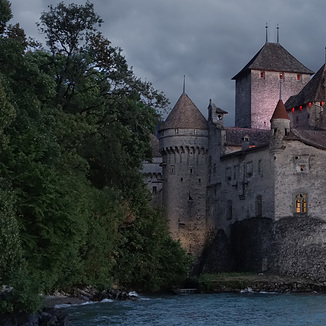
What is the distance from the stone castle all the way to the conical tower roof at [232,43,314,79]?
0.36 feet

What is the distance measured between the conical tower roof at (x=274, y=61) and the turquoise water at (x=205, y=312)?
37.7 m

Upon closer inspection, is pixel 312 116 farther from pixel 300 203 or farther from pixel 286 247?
pixel 286 247

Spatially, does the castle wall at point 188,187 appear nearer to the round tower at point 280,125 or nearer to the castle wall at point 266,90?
the castle wall at point 266,90

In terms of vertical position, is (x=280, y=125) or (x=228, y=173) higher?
(x=280, y=125)

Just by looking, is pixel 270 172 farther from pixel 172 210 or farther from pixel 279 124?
pixel 172 210

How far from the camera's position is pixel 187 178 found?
70.5 metres

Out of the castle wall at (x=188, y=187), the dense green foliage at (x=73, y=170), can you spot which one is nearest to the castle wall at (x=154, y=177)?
the castle wall at (x=188, y=187)

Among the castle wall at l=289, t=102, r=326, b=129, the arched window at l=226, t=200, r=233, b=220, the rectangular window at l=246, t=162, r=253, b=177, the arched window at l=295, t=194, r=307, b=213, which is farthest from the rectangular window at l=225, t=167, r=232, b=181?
the castle wall at l=289, t=102, r=326, b=129

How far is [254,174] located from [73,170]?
2801 cm

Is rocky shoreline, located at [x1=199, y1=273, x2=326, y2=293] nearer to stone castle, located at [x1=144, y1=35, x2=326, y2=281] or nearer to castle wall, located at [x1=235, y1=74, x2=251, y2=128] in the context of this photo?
stone castle, located at [x1=144, y1=35, x2=326, y2=281]

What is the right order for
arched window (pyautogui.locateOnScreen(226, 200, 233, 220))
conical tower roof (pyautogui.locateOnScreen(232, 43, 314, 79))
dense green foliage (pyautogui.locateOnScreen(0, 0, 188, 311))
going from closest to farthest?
dense green foliage (pyautogui.locateOnScreen(0, 0, 188, 311)) → arched window (pyautogui.locateOnScreen(226, 200, 233, 220)) → conical tower roof (pyautogui.locateOnScreen(232, 43, 314, 79))

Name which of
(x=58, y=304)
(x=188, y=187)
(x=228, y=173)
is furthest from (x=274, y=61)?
(x=58, y=304)

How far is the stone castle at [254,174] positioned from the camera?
57.8m

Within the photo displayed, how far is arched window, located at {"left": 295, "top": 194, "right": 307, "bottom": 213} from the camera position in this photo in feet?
191
